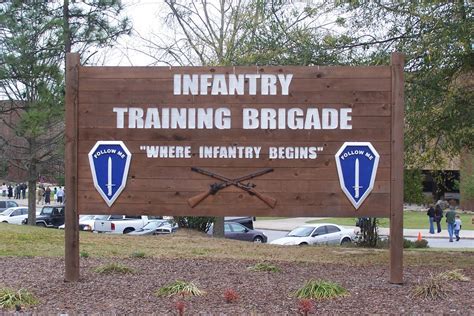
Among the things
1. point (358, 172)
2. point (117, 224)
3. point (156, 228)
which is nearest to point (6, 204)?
point (117, 224)

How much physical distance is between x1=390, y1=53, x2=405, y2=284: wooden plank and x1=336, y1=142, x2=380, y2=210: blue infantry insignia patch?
9.7 inches

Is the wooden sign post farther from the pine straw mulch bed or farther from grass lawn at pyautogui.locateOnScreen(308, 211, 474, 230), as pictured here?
grass lawn at pyautogui.locateOnScreen(308, 211, 474, 230)

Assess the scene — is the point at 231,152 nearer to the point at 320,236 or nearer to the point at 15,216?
the point at 320,236

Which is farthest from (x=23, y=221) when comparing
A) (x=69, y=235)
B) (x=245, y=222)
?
(x=69, y=235)

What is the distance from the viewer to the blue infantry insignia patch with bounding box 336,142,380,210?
8.22m

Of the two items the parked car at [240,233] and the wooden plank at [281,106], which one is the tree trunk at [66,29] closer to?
the parked car at [240,233]

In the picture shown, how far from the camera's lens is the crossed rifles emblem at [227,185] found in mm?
8305

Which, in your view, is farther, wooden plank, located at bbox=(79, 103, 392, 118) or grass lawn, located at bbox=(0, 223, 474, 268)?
grass lawn, located at bbox=(0, 223, 474, 268)

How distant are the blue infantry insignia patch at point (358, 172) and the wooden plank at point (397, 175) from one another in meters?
0.25

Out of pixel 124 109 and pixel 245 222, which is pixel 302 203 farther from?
pixel 245 222

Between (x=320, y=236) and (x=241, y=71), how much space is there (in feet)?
56.4

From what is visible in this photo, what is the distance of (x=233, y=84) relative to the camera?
8.38 meters

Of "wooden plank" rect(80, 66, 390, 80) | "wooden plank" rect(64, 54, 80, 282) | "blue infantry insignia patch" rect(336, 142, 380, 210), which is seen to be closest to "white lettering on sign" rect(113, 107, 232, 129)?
"wooden plank" rect(80, 66, 390, 80)

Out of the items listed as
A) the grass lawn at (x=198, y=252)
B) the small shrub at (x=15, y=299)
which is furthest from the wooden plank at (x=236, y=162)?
the grass lawn at (x=198, y=252)
